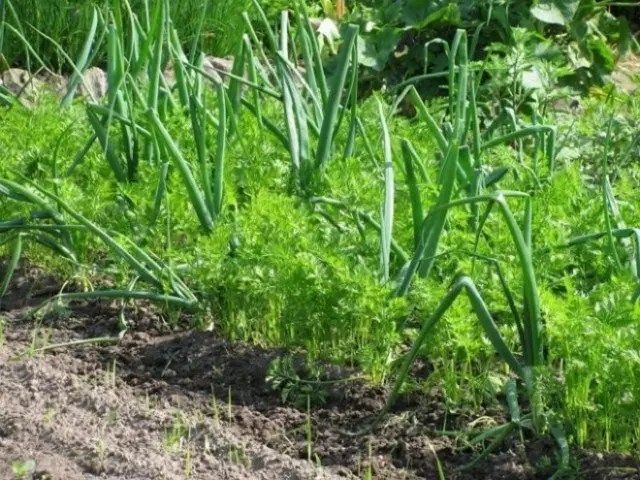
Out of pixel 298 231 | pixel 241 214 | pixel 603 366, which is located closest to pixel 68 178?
pixel 241 214

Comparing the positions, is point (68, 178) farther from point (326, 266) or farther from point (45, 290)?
point (326, 266)

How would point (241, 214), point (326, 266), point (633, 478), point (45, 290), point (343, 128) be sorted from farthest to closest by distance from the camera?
point (343, 128) < point (45, 290) < point (241, 214) < point (326, 266) < point (633, 478)

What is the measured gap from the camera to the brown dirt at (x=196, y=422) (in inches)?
99.9

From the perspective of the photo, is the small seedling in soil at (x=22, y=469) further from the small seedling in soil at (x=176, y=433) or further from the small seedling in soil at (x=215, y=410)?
the small seedling in soil at (x=215, y=410)

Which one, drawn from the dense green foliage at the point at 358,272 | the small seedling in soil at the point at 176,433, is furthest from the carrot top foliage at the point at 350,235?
the small seedling in soil at the point at 176,433

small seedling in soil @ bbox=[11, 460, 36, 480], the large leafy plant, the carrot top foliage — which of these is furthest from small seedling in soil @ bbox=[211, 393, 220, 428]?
the large leafy plant

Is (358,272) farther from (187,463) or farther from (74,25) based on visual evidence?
(74,25)

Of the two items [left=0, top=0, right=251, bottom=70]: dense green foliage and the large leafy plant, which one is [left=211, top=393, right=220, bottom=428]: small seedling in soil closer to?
[left=0, top=0, right=251, bottom=70]: dense green foliage

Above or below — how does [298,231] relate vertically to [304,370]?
above

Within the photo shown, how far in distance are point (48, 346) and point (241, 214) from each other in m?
0.58

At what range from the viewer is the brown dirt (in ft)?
8.32

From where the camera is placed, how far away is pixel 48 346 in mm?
3029

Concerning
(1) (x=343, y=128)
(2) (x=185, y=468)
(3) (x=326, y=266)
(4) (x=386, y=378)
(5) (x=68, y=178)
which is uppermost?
(1) (x=343, y=128)

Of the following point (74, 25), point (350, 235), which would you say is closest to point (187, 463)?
point (350, 235)
